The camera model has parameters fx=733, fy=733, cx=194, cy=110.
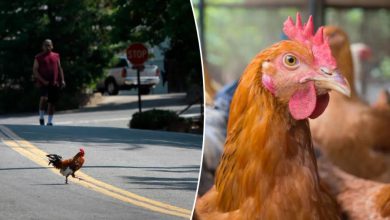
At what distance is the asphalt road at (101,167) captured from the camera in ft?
6.66

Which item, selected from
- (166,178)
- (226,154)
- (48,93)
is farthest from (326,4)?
(48,93)

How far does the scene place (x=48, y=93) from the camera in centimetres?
204

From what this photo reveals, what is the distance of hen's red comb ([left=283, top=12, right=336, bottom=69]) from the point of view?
2072mm

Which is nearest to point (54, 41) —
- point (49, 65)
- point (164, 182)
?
point (49, 65)

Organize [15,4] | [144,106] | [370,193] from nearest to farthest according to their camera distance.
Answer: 1. [15,4]
2. [144,106]
3. [370,193]

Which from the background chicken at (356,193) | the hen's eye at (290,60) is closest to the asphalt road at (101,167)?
the hen's eye at (290,60)

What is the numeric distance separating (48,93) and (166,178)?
0.42 m

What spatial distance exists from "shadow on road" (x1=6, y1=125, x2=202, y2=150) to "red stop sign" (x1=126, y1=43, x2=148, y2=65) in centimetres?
22

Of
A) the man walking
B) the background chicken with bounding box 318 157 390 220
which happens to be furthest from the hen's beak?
the man walking

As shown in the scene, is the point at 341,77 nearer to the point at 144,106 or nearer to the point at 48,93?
the point at 144,106

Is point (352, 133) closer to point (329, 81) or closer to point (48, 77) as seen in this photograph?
point (329, 81)

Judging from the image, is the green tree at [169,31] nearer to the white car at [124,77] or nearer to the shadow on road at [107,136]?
the white car at [124,77]

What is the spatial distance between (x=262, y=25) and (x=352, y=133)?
0.45 meters

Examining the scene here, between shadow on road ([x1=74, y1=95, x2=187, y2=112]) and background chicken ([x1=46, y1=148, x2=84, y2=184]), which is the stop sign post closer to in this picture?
shadow on road ([x1=74, y1=95, x2=187, y2=112])
